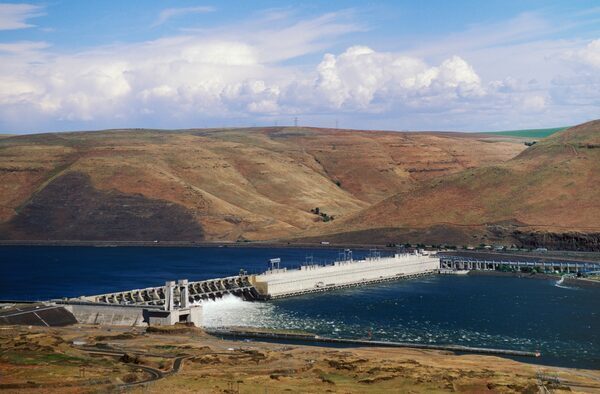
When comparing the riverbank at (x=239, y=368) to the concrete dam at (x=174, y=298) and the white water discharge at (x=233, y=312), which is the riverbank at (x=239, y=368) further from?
the white water discharge at (x=233, y=312)

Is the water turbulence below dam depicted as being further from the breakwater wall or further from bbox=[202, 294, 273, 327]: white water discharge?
the breakwater wall

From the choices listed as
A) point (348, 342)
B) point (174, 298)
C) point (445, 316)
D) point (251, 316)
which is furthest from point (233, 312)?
point (348, 342)

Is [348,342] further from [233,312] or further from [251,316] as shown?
[233,312]

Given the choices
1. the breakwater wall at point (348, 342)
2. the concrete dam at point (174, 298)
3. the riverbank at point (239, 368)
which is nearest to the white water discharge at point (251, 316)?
the concrete dam at point (174, 298)

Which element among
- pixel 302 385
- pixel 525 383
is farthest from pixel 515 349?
pixel 302 385

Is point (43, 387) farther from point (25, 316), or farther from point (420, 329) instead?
point (420, 329)

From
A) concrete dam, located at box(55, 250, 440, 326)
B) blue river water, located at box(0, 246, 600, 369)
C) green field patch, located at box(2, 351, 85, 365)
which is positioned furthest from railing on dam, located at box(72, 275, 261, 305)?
green field patch, located at box(2, 351, 85, 365)
